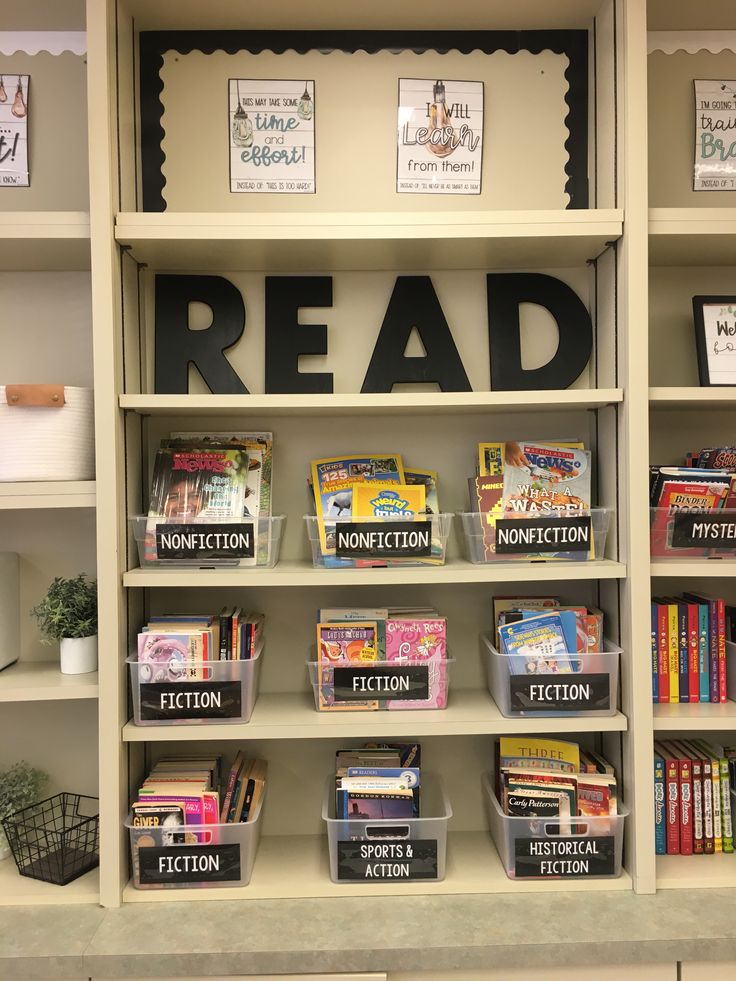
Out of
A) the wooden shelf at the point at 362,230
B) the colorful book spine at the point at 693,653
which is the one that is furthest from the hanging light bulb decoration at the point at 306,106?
the colorful book spine at the point at 693,653

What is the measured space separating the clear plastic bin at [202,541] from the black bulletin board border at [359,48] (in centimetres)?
87

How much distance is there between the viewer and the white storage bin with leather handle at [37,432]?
6.02ft

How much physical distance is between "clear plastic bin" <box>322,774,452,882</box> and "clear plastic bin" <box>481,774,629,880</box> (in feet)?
0.57

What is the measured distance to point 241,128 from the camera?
6.91ft

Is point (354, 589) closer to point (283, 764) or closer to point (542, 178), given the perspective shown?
point (283, 764)

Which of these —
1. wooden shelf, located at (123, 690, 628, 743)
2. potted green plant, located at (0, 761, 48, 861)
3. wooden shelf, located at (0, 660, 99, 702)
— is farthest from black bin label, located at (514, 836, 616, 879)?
potted green plant, located at (0, 761, 48, 861)

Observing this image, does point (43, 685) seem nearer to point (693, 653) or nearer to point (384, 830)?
point (384, 830)

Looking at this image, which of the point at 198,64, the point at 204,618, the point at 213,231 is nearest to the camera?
the point at 213,231

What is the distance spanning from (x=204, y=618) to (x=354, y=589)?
433 millimetres

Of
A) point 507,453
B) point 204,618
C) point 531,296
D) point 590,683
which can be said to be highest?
point 531,296

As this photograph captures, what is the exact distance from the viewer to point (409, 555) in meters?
1.89

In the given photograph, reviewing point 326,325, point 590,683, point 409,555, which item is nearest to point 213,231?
point 326,325

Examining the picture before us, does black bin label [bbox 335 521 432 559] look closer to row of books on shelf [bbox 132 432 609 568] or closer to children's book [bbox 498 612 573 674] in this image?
row of books on shelf [bbox 132 432 609 568]

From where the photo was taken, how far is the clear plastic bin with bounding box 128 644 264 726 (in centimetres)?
183
